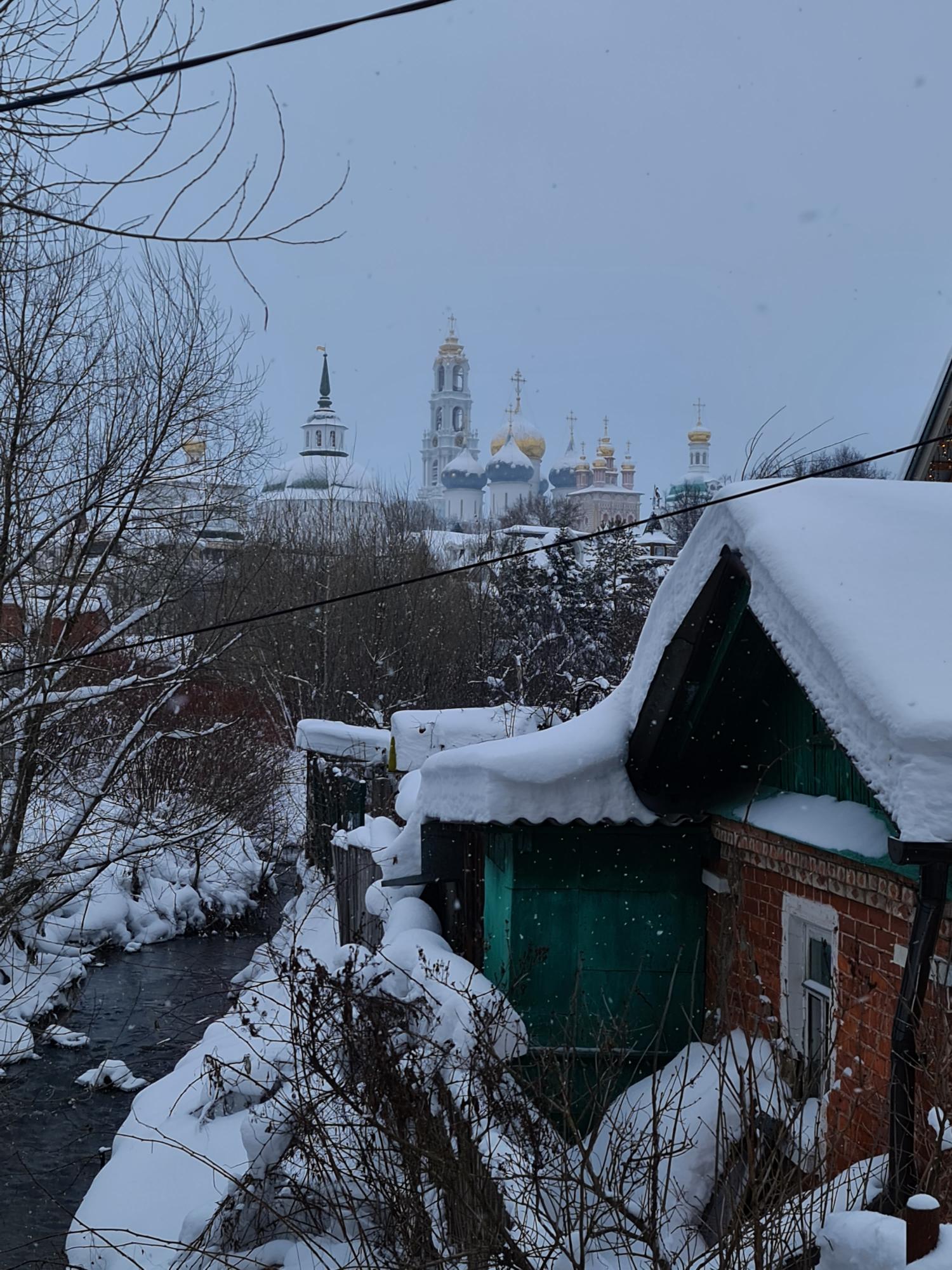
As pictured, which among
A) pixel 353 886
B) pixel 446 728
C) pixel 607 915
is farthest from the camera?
pixel 446 728

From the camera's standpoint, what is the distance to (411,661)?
23.8 m

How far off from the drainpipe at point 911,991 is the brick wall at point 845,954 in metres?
0.09

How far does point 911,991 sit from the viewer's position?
→ 3.95 m

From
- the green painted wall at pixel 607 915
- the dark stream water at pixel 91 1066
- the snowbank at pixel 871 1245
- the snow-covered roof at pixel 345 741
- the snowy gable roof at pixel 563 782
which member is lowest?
the dark stream water at pixel 91 1066

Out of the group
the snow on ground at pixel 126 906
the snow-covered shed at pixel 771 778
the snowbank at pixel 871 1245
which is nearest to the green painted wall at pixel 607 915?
the snow-covered shed at pixel 771 778

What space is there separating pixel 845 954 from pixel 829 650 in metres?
1.60

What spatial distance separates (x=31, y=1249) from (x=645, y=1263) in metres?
5.37

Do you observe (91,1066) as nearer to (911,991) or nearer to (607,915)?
(607,915)

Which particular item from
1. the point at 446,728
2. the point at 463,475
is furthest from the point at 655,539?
A: the point at 463,475

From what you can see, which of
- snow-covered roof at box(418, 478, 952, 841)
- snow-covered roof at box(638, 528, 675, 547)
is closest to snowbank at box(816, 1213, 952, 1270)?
snow-covered roof at box(418, 478, 952, 841)

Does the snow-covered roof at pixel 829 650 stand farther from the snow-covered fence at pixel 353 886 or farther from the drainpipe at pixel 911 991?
the snow-covered fence at pixel 353 886

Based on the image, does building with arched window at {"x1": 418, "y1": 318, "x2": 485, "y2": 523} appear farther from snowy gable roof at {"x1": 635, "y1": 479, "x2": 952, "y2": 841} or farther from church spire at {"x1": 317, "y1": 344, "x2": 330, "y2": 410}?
snowy gable roof at {"x1": 635, "y1": 479, "x2": 952, "y2": 841}

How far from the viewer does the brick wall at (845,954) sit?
14.3 ft

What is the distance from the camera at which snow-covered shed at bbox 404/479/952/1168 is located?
402cm
